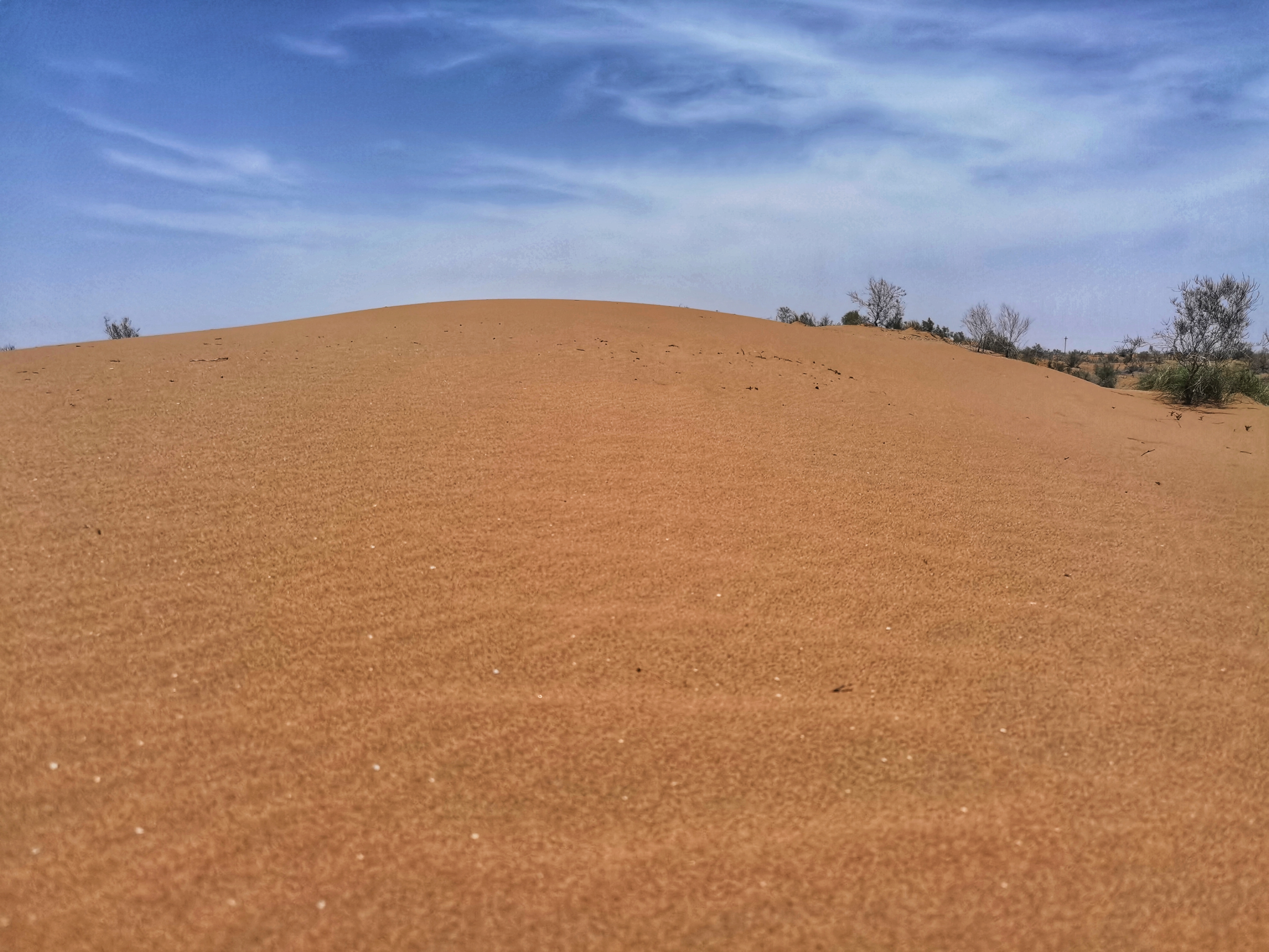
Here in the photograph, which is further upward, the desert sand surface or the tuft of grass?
the tuft of grass

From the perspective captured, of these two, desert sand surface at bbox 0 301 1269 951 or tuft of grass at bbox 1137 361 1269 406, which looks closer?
desert sand surface at bbox 0 301 1269 951

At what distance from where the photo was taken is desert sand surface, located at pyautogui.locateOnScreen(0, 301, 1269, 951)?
7.95ft

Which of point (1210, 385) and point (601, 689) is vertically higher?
point (1210, 385)

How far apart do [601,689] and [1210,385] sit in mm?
15056

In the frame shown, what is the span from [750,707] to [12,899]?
8.24 feet

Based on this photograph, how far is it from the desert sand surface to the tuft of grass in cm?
866

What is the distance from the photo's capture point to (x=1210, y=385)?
1411cm

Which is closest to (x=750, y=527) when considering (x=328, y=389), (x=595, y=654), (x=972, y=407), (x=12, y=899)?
(x=595, y=654)

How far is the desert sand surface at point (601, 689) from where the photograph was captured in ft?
7.95

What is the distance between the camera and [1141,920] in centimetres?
243

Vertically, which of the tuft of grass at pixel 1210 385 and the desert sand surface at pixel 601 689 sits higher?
the tuft of grass at pixel 1210 385

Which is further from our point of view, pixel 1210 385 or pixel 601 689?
pixel 1210 385

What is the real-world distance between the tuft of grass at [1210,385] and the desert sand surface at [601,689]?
8660 millimetres

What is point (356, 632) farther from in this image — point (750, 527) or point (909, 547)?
point (909, 547)
